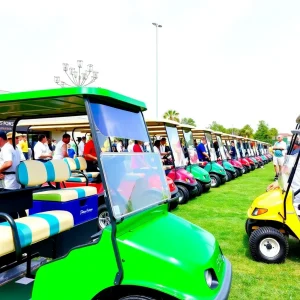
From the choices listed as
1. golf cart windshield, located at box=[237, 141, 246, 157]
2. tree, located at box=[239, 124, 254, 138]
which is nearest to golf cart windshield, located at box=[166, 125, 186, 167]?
golf cart windshield, located at box=[237, 141, 246, 157]

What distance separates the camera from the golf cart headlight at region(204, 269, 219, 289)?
216cm

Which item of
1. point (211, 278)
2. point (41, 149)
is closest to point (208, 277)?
point (211, 278)

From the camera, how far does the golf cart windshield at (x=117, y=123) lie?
2.45 m

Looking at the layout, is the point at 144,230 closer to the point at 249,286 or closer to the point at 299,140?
the point at 249,286

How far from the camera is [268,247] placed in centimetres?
410

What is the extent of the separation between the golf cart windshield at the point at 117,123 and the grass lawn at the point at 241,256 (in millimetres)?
1729

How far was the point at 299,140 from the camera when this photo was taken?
15.7ft

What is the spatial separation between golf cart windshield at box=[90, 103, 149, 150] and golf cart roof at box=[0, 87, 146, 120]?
62 mm

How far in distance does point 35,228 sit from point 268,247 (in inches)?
104

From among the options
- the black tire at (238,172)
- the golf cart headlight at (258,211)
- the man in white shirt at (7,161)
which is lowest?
the black tire at (238,172)

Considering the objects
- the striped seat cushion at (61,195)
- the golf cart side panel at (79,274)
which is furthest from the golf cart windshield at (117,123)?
the striped seat cushion at (61,195)

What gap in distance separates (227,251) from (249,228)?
399 mm

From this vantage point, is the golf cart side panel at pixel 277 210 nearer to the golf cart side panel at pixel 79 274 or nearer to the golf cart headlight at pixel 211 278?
the golf cart headlight at pixel 211 278

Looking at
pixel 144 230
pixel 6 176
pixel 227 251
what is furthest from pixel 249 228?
pixel 6 176
